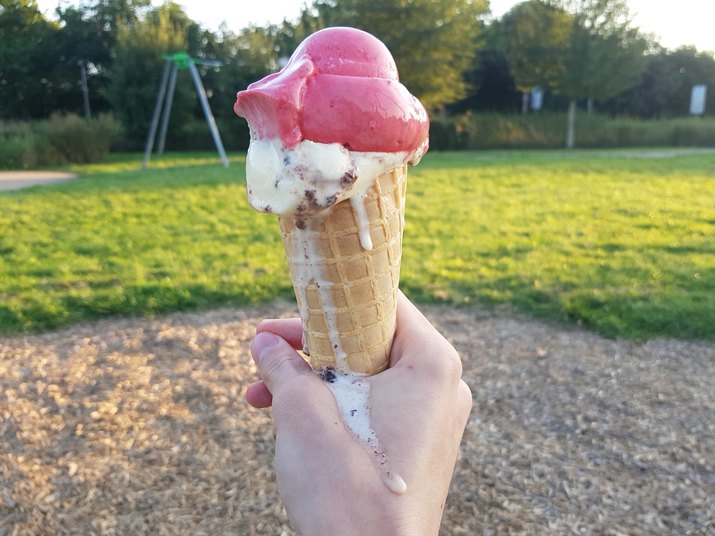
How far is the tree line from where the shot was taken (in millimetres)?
23078

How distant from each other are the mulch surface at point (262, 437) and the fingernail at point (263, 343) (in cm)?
127

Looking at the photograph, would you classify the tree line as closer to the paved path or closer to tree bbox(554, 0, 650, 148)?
tree bbox(554, 0, 650, 148)

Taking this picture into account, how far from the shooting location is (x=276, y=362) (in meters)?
1.69

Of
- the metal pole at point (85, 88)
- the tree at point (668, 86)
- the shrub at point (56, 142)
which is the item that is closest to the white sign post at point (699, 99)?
the tree at point (668, 86)

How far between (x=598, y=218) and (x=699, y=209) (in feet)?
5.49

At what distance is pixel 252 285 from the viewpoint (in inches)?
219

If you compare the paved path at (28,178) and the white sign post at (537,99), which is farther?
the white sign post at (537,99)

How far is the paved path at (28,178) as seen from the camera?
13.4 meters

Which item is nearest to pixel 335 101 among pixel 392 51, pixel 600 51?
pixel 392 51

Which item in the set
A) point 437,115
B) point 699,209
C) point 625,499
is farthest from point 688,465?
point 437,115

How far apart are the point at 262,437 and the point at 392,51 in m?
20.8

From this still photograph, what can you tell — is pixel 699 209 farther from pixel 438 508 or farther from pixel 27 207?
pixel 27 207

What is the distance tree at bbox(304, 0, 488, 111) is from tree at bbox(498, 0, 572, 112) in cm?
306

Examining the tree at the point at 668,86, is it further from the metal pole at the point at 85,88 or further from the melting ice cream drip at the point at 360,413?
the melting ice cream drip at the point at 360,413
